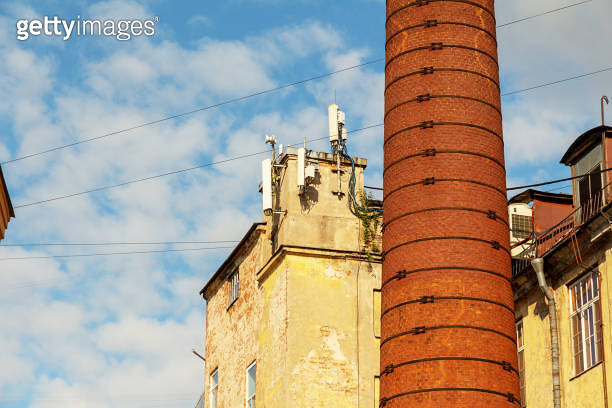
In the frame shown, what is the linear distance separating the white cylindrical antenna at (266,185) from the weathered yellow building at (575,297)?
576 cm

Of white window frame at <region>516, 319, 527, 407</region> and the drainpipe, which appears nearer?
the drainpipe

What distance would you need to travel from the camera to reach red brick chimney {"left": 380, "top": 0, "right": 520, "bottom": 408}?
18.0 meters

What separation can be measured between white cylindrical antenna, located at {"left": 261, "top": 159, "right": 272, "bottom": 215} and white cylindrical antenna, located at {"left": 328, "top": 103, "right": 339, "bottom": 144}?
5.17ft

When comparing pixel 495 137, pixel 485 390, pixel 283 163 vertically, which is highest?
pixel 283 163

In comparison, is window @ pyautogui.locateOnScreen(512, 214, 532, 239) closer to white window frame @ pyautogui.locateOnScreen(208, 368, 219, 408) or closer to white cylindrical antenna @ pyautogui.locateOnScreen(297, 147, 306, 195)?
white cylindrical antenna @ pyautogui.locateOnScreen(297, 147, 306, 195)

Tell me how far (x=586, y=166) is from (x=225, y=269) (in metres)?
10.7

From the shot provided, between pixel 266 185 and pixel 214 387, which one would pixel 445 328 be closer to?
pixel 266 185

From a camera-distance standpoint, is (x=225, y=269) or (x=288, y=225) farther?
(x=225, y=269)

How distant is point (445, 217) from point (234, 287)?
9.89 m

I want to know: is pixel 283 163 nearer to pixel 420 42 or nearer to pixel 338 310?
pixel 338 310

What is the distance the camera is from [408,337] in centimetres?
1842

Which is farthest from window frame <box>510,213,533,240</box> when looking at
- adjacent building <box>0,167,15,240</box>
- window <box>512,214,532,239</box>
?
adjacent building <box>0,167,15,240</box>

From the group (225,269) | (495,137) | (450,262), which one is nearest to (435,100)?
(495,137)

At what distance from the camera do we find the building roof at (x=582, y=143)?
21.0m
